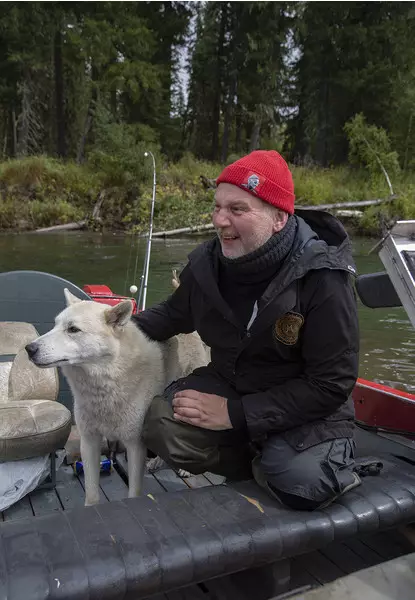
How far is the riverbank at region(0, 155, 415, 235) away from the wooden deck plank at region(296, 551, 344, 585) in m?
16.9

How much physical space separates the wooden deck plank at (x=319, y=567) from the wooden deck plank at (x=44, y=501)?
137cm

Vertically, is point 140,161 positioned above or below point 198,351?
above

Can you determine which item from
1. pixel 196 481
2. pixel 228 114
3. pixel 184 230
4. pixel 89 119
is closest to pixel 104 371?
pixel 196 481

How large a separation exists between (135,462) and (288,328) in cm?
124

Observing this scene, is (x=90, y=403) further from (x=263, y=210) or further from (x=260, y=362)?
(x=263, y=210)

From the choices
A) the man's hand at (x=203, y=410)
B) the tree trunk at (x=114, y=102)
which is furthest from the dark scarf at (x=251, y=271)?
the tree trunk at (x=114, y=102)

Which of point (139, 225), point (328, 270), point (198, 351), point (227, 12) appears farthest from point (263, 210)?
point (227, 12)

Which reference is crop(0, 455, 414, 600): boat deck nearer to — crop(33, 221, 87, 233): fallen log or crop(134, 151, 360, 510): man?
crop(134, 151, 360, 510): man

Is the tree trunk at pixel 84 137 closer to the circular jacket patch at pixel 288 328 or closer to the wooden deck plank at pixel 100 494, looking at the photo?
the wooden deck plank at pixel 100 494

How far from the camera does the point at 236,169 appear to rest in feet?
7.09

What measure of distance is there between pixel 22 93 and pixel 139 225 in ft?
54.1

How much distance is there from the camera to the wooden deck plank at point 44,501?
2859mm

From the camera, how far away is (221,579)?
2.34m

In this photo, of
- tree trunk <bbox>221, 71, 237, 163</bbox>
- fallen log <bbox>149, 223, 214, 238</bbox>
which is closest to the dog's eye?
fallen log <bbox>149, 223, 214, 238</bbox>
